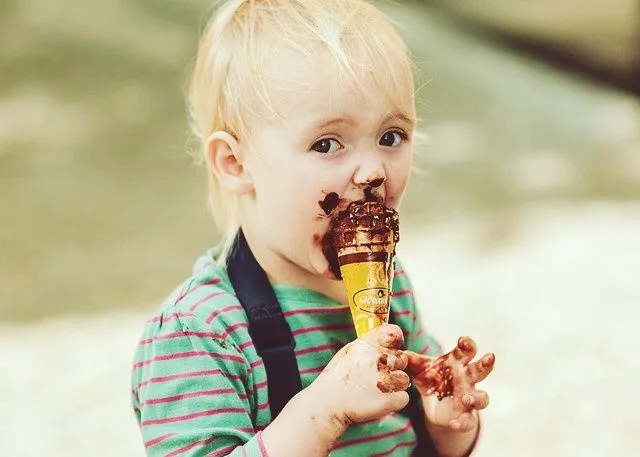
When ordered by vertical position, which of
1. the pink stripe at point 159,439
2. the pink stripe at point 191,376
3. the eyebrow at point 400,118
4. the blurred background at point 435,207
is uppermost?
the blurred background at point 435,207

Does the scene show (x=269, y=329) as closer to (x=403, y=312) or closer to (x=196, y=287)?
(x=196, y=287)

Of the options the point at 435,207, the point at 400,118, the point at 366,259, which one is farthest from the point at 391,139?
the point at 435,207

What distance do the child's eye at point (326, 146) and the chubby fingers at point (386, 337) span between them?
19 cm

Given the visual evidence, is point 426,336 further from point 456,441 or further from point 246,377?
point 246,377

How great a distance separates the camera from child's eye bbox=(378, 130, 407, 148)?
99 cm

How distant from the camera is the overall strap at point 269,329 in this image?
3.18 ft

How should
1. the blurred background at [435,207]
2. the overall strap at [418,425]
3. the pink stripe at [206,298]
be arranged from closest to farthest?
the pink stripe at [206,298] < the overall strap at [418,425] < the blurred background at [435,207]

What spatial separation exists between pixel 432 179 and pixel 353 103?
190cm

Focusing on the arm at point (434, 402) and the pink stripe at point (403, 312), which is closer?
the arm at point (434, 402)

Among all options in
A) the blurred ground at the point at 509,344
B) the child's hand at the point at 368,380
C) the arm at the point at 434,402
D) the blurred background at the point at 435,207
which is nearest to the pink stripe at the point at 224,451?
the child's hand at the point at 368,380

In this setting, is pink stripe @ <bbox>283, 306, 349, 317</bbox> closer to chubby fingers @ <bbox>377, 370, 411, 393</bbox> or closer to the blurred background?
chubby fingers @ <bbox>377, 370, 411, 393</bbox>

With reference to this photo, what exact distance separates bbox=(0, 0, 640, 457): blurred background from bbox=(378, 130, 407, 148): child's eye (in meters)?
0.12

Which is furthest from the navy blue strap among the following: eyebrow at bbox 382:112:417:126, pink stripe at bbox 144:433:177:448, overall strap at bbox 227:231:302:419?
eyebrow at bbox 382:112:417:126

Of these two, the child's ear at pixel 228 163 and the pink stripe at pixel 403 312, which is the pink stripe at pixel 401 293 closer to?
the pink stripe at pixel 403 312
